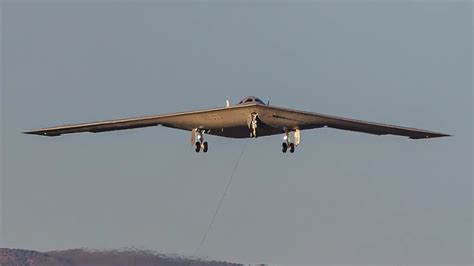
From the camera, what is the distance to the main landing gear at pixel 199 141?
416 feet

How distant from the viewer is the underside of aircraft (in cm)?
12219

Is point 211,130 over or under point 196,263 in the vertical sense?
over

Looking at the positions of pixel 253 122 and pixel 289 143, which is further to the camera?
pixel 289 143

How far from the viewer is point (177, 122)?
4983 inches

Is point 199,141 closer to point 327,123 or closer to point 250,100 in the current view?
point 250,100

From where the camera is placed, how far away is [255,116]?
12194cm

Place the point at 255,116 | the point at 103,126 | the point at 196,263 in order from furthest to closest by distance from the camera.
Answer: the point at 196,263 < the point at 103,126 < the point at 255,116

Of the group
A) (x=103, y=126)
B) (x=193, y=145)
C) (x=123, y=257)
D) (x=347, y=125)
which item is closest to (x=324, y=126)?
(x=347, y=125)

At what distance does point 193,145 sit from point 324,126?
433 inches

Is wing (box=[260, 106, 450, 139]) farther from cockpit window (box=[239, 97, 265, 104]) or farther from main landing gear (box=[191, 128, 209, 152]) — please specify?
main landing gear (box=[191, 128, 209, 152])

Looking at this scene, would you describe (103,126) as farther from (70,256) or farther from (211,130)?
(70,256)

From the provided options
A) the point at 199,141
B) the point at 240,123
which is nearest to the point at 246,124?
the point at 240,123

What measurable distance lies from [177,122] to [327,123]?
12341 mm

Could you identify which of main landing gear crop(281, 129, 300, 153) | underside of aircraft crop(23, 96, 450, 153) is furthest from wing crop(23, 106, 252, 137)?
main landing gear crop(281, 129, 300, 153)
